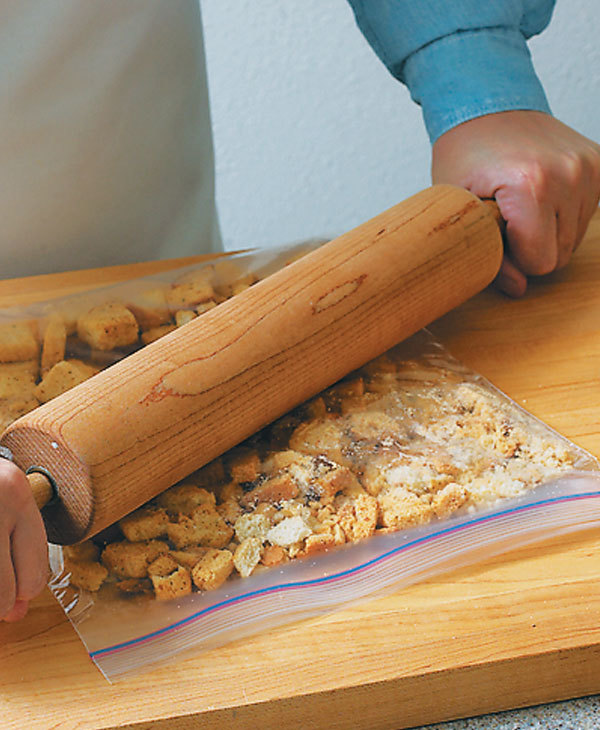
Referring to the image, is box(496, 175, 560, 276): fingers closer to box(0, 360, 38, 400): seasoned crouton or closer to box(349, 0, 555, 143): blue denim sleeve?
box(349, 0, 555, 143): blue denim sleeve

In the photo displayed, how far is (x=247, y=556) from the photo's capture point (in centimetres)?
57

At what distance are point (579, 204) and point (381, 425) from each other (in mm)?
383

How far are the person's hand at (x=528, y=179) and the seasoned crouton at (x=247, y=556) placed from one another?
0.46 meters

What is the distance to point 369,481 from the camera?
63cm

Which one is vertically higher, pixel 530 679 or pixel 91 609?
pixel 91 609

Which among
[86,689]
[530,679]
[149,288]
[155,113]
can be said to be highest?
[155,113]

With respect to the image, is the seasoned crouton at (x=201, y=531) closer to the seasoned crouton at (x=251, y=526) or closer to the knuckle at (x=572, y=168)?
the seasoned crouton at (x=251, y=526)

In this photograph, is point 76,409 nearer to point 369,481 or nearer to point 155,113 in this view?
point 369,481

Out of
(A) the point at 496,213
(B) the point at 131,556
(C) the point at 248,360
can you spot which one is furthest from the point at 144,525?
(A) the point at 496,213

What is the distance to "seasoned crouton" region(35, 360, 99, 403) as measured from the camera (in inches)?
28.0

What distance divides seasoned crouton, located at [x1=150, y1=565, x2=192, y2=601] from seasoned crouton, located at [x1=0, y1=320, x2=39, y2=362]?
11.2 inches

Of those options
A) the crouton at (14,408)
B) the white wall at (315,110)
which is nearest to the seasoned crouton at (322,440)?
the crouton at (14,408)

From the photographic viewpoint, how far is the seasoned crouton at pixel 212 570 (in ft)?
1.83

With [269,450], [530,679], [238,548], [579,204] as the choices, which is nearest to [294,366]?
[269,450]
